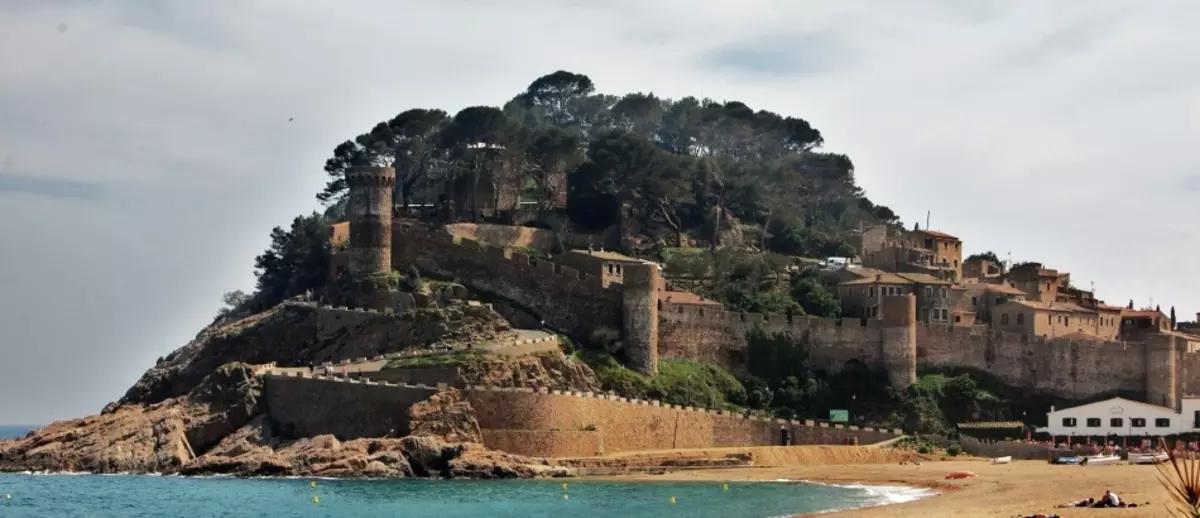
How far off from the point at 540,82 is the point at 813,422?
4511 centimetres

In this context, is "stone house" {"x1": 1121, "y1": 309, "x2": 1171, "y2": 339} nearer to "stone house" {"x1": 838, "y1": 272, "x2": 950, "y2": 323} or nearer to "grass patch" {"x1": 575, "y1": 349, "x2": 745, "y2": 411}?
"stone house" {"x1": 838, "y1": 272, "x2": 950, "y2": 323}

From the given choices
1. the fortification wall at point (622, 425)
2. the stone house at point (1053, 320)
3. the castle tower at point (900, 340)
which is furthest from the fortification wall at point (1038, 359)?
the fortification wall at point (622, 425)

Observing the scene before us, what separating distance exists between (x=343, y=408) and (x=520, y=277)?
505 inches

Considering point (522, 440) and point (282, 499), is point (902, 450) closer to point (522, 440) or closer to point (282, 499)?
point (522, 440)

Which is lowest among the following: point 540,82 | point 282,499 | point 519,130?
point 282,499

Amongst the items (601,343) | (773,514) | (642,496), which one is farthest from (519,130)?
(773,514)

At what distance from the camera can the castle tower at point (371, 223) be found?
68.4 metres

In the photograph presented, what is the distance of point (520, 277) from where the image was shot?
68062 mm

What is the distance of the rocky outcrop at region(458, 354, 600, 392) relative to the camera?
58.7 meters

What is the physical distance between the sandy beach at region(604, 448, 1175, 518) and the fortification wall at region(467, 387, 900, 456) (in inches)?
112

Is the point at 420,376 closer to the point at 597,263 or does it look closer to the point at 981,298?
the point at 597,263

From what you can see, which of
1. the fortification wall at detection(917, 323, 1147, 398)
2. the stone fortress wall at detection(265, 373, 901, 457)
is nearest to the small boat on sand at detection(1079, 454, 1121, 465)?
the fortification wall at detection(917, 323, 1147, 398)

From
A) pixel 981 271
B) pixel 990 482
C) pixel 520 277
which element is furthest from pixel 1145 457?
pixel 981 271

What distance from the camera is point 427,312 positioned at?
64.4 metres
